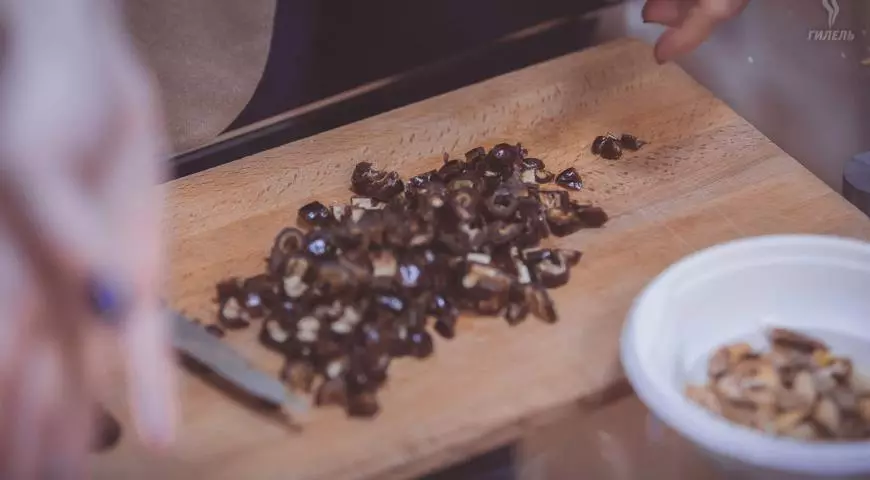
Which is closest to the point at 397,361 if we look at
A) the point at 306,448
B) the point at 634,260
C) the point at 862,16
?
the point at 306,448

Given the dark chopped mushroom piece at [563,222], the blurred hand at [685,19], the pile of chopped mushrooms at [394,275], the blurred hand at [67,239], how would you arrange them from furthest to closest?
the blurred hand at [685,19] → the dark chopped mushroom piece at [563,222] → the pile of chopped mushrooms at [394,275] → the blurred hand at [67,239]

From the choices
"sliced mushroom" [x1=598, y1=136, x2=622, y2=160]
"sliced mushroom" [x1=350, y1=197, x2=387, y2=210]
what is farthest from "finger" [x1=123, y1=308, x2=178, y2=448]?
"sliced mushroom" [x1=598, y1=136, x2=622, y2=160]

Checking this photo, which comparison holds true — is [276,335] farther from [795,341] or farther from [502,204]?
[795,341]

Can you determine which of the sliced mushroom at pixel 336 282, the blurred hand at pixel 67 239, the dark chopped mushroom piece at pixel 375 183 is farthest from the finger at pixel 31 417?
the dark chopped mushroom piece at pixel 375 183

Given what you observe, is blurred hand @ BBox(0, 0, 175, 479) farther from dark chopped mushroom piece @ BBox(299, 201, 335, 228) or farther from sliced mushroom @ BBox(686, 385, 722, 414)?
sliced mushroom @ BBox(686, 385, 722, 414)

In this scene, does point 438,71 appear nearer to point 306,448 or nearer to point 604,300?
point 604,300

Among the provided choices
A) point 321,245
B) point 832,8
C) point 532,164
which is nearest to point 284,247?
point 321,245

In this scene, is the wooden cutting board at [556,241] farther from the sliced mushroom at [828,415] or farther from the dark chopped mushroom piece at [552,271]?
the sliced mushroom at [828,415]
